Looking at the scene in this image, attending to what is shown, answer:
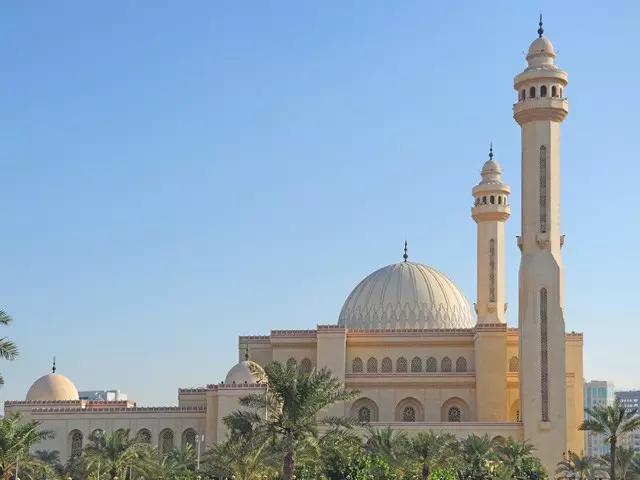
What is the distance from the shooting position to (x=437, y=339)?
182 ft

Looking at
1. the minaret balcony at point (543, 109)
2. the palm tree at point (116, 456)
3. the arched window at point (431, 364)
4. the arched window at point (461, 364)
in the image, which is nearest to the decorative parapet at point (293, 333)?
the arched window at point (431, 364)

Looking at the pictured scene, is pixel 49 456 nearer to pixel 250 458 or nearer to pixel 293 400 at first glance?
pixel 250 458

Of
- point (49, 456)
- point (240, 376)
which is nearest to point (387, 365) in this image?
point (240, 376)

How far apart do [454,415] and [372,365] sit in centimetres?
452

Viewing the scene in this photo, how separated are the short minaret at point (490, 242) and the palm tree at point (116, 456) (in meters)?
22.6

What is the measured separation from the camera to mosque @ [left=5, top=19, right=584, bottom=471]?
49062 mm

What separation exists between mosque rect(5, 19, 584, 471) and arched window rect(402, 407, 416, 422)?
0.05 m

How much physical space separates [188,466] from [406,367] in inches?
546

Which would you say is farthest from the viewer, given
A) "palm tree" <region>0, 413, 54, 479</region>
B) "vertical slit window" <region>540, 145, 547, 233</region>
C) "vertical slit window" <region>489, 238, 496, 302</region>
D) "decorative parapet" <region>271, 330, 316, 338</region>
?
"vertical slit window" <region>489, 238, 496, 302</region>

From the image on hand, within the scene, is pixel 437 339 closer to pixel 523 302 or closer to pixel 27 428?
pixel 523 302

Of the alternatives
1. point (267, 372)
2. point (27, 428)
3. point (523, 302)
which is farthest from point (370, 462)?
A: point (523, 302)

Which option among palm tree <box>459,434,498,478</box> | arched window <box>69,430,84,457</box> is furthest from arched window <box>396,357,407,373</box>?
arched window <box>69,430,84,457</box>

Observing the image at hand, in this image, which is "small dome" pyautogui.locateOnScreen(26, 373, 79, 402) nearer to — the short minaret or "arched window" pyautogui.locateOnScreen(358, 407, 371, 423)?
"arched window" pyautogui.locateOnScreen(358, 407, 371, 423)

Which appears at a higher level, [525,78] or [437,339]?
[525,78]
